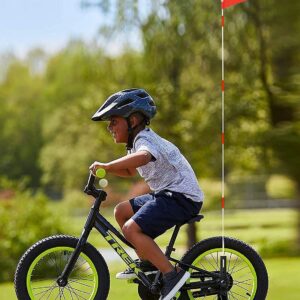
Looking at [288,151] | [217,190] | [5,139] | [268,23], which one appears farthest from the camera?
[5,139]

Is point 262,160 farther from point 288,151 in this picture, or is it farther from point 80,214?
point 80,214

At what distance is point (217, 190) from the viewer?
122 feet

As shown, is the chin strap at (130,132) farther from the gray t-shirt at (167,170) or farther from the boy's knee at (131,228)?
the boy's knee at (131,228)

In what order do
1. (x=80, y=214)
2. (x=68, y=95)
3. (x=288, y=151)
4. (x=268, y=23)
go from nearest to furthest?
1. (x=288, y=151)
2. (x=268, y=23)
3. (x=80, y=214)
4. (x=68, y=95)

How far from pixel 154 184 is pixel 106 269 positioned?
69cm

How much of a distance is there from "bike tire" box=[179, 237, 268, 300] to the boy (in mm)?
214

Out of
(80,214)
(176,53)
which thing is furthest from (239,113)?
(80,214)

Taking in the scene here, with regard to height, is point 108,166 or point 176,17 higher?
point 176,17

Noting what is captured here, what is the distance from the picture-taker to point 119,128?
5.85 m

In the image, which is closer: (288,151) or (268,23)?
(288,151)

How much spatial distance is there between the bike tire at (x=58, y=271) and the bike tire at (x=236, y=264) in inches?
24.1

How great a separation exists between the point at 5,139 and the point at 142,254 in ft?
174

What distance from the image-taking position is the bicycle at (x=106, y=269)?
5766 millimetres

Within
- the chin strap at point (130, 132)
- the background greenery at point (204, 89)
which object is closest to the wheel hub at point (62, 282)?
the chin strap at point (130, 132)
